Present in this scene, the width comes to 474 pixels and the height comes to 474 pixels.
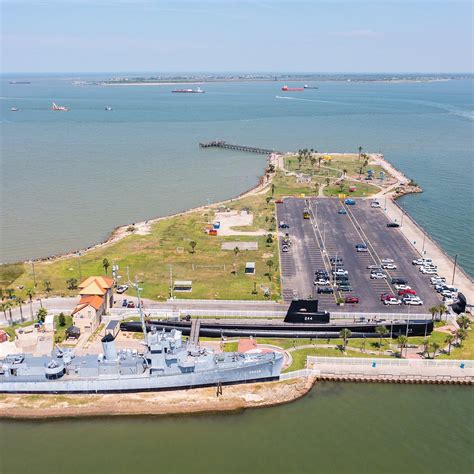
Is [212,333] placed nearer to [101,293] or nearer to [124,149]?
[101,293]

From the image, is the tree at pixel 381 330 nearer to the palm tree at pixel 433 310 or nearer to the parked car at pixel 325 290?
the palm tree at pixel 433 310

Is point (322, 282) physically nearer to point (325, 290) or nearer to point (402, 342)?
point (325, 290)

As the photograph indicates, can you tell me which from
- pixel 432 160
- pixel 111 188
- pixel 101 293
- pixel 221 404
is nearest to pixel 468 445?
pixel 221 404

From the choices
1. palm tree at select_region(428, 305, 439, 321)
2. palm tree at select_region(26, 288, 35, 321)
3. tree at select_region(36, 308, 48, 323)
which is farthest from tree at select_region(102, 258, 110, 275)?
palm tree at select_region(428, 305, 439, 321)

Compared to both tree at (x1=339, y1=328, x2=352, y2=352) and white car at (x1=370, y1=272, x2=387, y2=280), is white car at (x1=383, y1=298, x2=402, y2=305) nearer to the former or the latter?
white car at (x1=370, y1=272, x2=387, y2=280)

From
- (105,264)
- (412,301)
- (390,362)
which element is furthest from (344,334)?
(105,264)

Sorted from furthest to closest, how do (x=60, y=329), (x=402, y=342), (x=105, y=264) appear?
(x=105, y=264)
(x=60, y=329)
(x=402, y=342)
